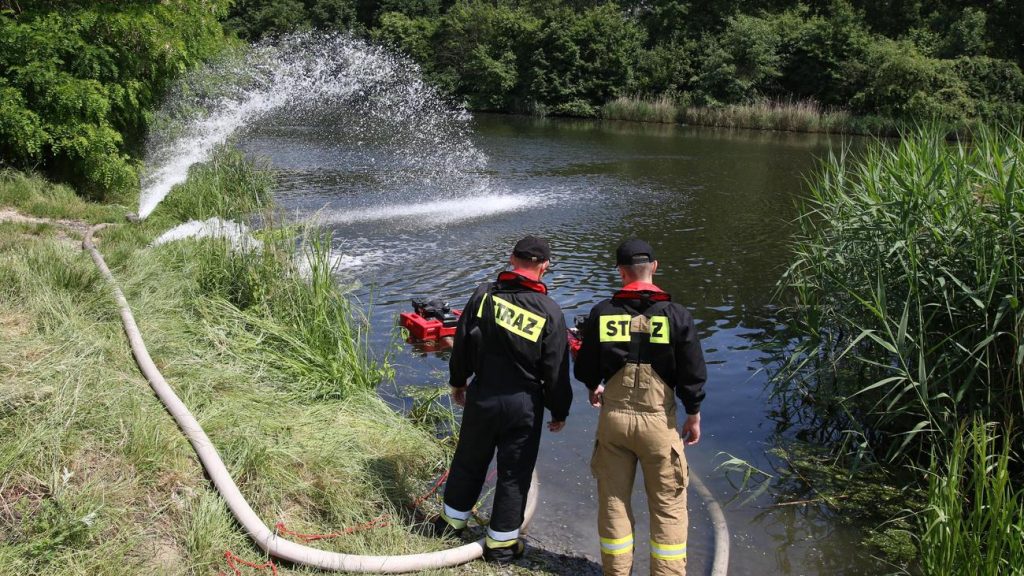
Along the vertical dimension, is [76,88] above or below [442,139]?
above

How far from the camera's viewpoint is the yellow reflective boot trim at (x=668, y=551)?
150 inches

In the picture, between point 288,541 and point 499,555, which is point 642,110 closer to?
point 499,555

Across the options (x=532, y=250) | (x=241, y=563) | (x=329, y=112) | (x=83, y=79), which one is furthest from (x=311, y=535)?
(x=329, y=112)

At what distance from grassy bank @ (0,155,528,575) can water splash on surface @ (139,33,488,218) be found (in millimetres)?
5079

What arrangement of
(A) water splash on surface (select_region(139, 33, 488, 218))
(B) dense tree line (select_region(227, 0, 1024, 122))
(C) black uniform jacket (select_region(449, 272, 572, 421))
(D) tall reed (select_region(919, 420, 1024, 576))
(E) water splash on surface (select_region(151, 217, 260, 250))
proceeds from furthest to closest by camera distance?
(B) dense tree line (select_region(227, 0, 1024, 122)) < (A) water splash on surface (select_region(139, 33, 488, 218)) < (E) water splash on surface (select_region(151, 217, 260, 250)) < (C) black uniform jacket (select_region(449, 272, 572, 421)) < (D) tall reed (select_region(919, 420, 1024, 576))

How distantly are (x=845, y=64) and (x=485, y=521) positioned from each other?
36.5m

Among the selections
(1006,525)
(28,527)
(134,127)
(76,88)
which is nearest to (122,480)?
(28,527)

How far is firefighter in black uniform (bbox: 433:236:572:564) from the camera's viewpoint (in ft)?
13.1

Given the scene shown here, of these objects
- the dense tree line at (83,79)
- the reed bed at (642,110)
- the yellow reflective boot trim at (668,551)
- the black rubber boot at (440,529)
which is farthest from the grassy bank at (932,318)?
the reed bed at (642,110)

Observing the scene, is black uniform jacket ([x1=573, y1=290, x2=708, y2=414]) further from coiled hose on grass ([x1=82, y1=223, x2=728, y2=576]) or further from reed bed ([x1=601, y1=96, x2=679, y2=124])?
reed bed ([x1=601, y1=96, x2=679, y2=124])

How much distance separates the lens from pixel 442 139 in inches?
1032

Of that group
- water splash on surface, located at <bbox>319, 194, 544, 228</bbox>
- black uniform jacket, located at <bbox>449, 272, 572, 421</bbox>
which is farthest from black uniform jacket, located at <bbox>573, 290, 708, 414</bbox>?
water splash on surface, located at <bbox>319, 194, 544, 228</bbox>

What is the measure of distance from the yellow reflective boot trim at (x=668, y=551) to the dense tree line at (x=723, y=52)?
31.5 m

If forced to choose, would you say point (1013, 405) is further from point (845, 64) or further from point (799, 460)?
point (845, 64)
